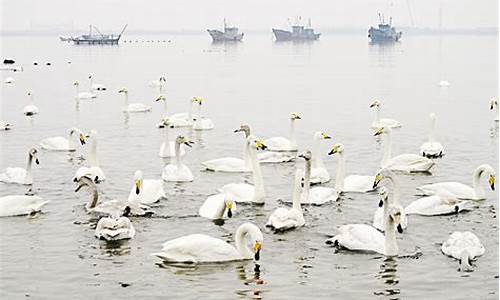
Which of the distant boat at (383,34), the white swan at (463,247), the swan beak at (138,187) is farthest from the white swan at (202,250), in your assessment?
the distant boat at (383,34)

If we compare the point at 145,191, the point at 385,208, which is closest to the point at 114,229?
the point at 145,191

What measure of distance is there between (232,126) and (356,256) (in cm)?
1811

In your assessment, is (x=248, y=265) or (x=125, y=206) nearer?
(x=248, y=265)

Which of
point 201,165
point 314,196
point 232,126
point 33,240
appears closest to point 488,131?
point 232,126

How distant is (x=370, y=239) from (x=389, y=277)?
4.21ft

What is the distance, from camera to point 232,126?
32062mm

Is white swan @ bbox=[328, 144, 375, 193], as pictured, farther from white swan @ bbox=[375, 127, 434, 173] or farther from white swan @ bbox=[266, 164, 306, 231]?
white swan @ bbox=[266, 164, 306, 231]

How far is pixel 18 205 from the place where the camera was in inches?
669

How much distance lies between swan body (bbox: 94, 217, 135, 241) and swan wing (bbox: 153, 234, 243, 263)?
4.62 feet

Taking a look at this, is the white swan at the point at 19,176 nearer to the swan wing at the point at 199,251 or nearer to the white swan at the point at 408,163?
the swan wing at the point at 199,251

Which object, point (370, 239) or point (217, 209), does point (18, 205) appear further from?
point (370, 239)

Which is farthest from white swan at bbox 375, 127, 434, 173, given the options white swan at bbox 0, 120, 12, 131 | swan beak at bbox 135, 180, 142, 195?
white swan at bbox 0, 120, 12, 131

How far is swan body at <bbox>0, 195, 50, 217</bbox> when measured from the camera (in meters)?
16.9

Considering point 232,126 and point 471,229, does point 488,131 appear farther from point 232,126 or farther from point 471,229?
point 471,229
